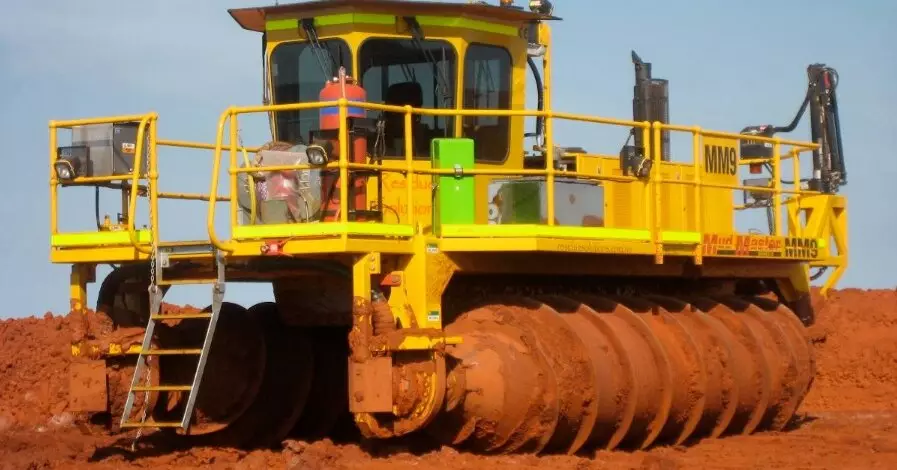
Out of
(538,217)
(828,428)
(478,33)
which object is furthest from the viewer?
(828,428)

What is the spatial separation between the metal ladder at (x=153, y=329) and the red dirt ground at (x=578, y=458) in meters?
0.55

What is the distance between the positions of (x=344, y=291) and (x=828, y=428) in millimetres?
5885

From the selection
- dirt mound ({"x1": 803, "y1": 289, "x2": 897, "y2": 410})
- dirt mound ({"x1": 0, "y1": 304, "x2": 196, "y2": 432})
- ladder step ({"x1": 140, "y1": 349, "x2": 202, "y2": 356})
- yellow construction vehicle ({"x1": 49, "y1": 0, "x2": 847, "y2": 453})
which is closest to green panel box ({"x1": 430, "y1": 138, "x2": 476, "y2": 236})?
yellow construction vehicle ({"x1": 49, "y1": 0, "x2": 847, "y2": 453})

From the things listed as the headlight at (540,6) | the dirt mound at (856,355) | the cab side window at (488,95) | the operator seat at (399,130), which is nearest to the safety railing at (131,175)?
the operator seat at (399,130)

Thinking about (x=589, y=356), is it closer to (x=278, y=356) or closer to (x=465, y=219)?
(x=465, y=219)

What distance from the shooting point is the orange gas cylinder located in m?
12.4

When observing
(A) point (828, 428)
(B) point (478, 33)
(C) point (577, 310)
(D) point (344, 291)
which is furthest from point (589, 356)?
(A) point (828, 428)

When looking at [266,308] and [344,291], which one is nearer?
[344,291]

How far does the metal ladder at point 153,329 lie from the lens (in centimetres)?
1217

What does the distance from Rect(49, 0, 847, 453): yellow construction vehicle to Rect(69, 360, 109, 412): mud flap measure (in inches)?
0.7

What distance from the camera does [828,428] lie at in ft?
52.7

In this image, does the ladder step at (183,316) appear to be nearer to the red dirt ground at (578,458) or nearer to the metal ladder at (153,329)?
the metal ladder at (153,329)

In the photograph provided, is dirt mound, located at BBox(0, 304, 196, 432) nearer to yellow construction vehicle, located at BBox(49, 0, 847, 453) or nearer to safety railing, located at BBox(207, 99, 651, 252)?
yellow construction vehicle, located at BBox(49, 0, 847, 453)

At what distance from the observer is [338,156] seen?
1238cm
